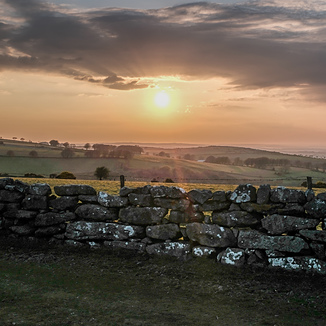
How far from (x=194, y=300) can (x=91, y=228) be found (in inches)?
167

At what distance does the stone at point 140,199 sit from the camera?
10188 mm

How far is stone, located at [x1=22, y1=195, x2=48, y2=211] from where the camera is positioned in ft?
36.0

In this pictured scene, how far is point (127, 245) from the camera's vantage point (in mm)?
10031

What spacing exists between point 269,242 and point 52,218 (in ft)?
20.0

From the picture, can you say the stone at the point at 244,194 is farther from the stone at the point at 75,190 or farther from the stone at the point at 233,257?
the stone at the point at 75,190

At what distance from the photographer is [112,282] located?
804 cm

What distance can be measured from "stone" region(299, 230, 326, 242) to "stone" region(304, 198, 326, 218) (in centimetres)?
39

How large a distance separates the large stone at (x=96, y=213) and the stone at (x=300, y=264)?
173 inches

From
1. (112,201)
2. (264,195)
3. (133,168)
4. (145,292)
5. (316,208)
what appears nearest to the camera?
(145,292)

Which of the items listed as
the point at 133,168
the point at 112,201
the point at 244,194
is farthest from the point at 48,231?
the point at 133,168

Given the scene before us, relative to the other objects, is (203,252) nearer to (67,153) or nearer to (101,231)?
(101,231)

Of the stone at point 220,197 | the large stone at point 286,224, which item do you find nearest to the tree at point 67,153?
the stone at point 220,197

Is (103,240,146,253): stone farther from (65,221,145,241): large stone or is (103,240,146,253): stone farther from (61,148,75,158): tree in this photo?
(61,148,75,158): tree

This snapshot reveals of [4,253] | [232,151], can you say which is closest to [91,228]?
[4,253]
